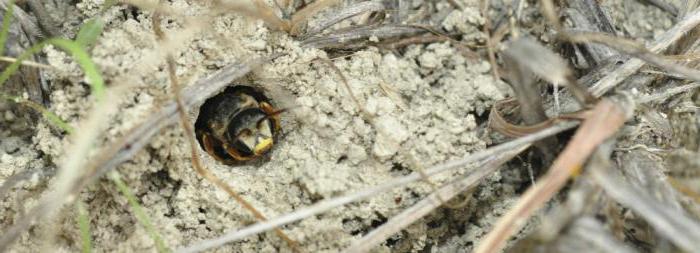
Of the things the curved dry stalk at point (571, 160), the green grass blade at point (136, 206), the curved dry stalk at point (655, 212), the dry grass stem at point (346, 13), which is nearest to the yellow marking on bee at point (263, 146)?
the dry grass stem at point (346, 13)

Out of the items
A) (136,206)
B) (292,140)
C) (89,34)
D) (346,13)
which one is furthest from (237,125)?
(136,206)

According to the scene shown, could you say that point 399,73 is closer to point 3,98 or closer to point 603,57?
point 603,57

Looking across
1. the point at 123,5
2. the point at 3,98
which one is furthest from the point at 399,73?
the point at 3,98

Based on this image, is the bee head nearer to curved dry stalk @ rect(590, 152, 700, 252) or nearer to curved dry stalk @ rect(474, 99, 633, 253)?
curved dry stalk @ rect(474, 99, 633, 253)

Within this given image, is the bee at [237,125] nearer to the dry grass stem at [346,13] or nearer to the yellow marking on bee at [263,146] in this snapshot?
the yellow marking on bee at [263,146]

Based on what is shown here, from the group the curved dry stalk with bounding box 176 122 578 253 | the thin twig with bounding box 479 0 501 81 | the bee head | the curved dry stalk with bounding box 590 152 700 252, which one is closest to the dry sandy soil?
the thin twig with bounding box 479 0 501 81

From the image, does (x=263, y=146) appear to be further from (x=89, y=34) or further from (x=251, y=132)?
(x=89, y=34)
